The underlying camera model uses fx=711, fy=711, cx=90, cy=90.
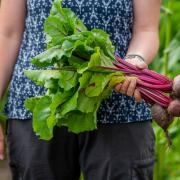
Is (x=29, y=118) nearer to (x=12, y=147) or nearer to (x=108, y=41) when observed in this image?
(x=12, y=147)

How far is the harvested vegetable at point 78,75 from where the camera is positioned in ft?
6.81

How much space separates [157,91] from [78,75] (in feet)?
0.78

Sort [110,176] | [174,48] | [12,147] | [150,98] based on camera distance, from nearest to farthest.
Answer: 1. [150,98]
2. [110,176]
3. [12,147]
4. [174,48]

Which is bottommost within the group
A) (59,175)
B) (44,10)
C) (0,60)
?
(59,175)

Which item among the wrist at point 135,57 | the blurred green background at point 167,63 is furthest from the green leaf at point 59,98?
the blurred green background at point 167,63

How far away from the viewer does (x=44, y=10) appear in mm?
2326

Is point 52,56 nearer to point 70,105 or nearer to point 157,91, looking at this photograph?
point 70,105

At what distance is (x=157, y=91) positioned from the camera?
2100 mm

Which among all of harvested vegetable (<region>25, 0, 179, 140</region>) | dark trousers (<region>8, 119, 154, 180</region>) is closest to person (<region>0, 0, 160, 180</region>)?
dark trousers (<region>8, 119, 154, 180</region>)

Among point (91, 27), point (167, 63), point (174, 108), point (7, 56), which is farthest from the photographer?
point (167, 63)

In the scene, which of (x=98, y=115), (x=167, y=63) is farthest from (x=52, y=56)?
(x=167, y=63)

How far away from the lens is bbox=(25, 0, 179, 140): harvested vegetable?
2.08 meters

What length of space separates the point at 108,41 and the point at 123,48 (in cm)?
22

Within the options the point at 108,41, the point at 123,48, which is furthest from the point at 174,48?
the point at 108,41
